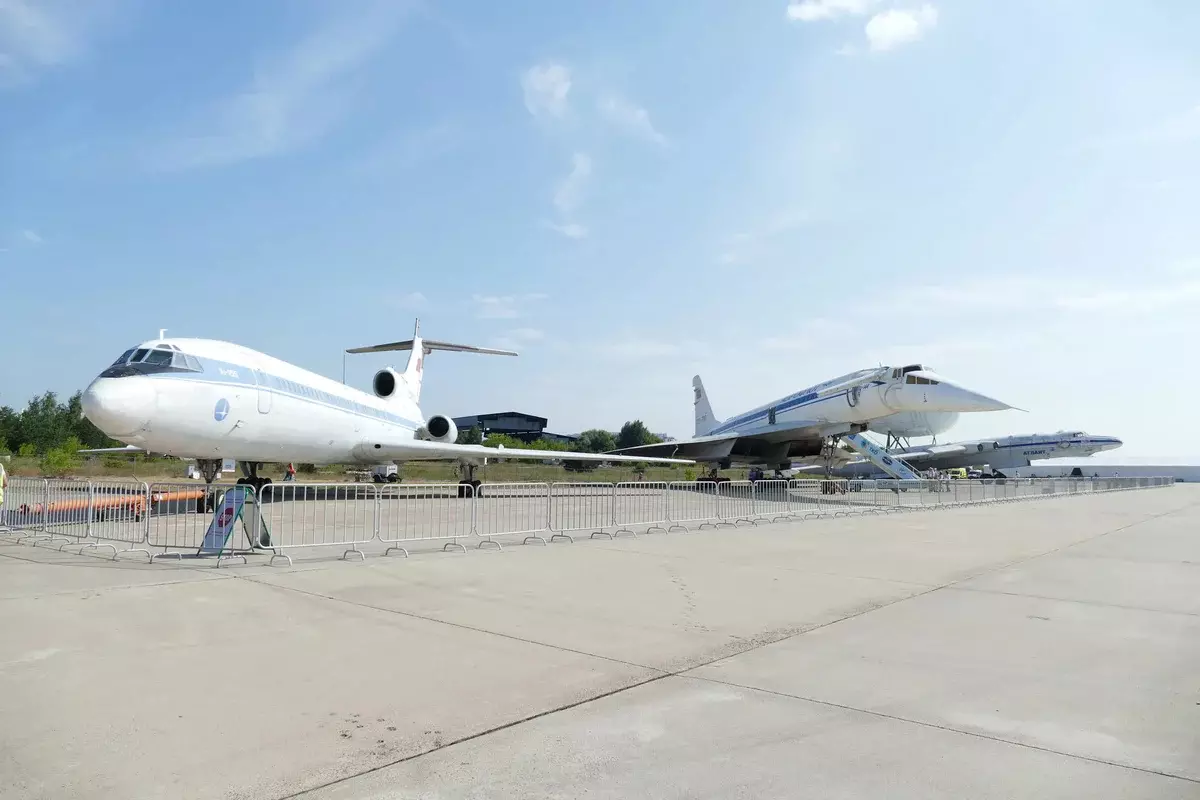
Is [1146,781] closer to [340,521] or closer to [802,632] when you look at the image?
[802,632]

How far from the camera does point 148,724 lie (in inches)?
133

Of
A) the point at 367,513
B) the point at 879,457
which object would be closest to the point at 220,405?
the point at 367,513

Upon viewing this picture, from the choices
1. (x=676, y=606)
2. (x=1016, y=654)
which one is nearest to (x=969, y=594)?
(x=1016, y=654)

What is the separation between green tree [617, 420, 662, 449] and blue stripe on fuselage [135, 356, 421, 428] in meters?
72.4

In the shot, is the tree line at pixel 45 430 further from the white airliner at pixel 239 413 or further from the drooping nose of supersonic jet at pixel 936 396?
the drooping nose of supersonic jet at pixel 936 396

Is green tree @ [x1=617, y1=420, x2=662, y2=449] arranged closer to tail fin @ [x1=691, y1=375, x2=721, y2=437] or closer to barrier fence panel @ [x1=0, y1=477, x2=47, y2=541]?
tail fin @ [x1=691, y1=375, x2=721, y2=437]

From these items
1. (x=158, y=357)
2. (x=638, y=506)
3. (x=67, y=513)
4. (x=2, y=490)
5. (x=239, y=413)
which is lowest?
(x=638, y=506)

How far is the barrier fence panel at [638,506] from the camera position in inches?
547

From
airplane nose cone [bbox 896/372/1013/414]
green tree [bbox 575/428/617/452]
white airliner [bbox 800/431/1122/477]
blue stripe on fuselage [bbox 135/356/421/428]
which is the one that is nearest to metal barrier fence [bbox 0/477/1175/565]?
blue stripe on fuselage [bbox 135/356/421/428]

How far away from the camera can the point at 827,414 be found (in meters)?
28.4

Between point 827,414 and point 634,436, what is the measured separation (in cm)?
6817

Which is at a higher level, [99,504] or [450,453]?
[450,453]

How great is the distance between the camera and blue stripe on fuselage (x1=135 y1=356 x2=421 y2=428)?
13802 millimetres

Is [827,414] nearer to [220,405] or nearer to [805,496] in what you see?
[805,496]
